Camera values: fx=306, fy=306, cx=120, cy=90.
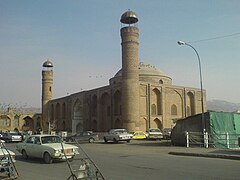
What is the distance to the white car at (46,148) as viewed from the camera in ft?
42.4

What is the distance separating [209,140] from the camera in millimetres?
22078

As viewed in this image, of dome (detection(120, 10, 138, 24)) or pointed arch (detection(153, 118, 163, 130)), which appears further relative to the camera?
pointed arch (detection(153, 118, 163, 130))

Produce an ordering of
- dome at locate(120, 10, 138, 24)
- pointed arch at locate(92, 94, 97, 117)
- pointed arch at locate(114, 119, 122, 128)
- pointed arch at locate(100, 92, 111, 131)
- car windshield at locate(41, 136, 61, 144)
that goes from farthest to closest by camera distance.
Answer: pointed arch at locate(92, 94, 97, 117) < pointed arch at locate(100, 92, 111, 131) < pointed arch at locate(114, 119, 122, 128) < dome at locate(120, 10, 138, 24) < car windshield at locate(41, 136, 61, 144)

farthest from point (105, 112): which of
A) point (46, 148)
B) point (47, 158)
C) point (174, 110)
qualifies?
point (47, 158)

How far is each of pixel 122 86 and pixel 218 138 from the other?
25.9 meters

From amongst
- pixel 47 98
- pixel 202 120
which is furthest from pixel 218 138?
pixel 47 98

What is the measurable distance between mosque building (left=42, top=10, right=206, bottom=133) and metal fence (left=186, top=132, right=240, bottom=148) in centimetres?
2331

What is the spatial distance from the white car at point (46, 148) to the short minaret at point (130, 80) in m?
30.9

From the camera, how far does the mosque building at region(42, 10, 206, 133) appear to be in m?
46.4

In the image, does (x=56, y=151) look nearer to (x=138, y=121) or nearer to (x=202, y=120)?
(x=202, y=120)

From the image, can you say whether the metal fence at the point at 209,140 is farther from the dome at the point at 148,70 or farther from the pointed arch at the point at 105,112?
the dome at the point at 148,70

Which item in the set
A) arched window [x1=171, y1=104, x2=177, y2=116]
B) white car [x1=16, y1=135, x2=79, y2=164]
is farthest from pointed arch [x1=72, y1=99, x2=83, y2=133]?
white car [x1=16, y1=135, x2=79, y2=164]

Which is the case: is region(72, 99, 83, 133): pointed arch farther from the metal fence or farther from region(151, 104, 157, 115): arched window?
the metal fence

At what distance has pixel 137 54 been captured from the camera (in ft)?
154
